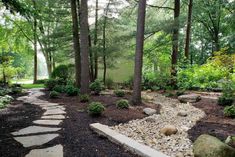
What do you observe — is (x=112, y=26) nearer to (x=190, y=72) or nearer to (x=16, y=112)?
(x=190, y=72)

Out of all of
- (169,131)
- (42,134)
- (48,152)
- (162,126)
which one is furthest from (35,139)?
(162,126)

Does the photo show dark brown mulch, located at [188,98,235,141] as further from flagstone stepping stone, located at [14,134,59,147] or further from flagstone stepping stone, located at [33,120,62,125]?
flagstone stepping stone, located at [33,120,62,125]

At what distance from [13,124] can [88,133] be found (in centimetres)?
169

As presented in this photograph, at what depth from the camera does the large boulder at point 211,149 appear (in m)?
2.83

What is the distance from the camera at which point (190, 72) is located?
30.7 feet

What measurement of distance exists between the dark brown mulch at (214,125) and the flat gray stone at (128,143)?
1032mm

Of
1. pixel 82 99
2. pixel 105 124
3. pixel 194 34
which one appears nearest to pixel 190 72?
pixel 82 99

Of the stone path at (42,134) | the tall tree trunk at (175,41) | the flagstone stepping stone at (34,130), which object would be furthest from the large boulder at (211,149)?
the tall tree trunk at (175,41)

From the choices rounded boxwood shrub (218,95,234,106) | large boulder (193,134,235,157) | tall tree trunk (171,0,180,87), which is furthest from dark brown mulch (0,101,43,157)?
tall tree trunk (171,0,180,87)

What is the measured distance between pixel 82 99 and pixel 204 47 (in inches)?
764

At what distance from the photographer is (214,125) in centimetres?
466

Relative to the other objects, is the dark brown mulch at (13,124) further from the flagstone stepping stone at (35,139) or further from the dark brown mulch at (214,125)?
the dark brown mulch at (214,125)

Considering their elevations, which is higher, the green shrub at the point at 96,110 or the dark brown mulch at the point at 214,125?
the green shrub at the point at 96,110

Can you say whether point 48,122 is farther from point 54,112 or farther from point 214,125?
point 214,125
